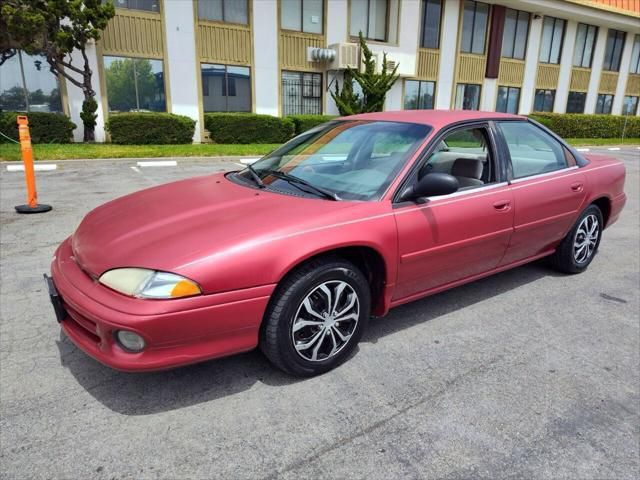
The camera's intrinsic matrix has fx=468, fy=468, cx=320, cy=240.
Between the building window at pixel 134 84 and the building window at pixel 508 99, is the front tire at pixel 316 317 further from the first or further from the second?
the building window at pixel 508 99

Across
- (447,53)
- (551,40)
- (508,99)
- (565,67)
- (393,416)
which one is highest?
(551,40)

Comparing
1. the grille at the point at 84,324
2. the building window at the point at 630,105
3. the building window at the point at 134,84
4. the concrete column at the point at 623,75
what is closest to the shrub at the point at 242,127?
the building window at the point at 134,84

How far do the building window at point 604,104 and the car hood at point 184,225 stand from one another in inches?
1236

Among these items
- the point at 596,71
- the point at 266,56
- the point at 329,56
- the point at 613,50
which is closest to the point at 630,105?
the point at 613,50

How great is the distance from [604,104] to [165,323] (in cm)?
3314

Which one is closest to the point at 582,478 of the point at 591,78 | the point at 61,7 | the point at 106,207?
the point at 106,207

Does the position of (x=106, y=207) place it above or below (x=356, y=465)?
above

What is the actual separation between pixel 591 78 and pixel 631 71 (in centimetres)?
430

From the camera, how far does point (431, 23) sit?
69.5ft

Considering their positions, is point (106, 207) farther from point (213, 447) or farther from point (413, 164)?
point (413, 164)

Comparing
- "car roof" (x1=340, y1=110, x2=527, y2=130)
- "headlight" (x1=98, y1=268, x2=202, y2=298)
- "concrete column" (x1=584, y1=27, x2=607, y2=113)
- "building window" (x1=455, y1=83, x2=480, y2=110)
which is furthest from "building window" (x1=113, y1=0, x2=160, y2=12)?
"concrete column" (x1=584, y1=27, x2=607, y2=113)

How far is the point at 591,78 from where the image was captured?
89.2ft

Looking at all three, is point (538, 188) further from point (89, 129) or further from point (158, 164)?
point (89, 129)

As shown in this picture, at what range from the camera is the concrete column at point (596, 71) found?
88.3ft
